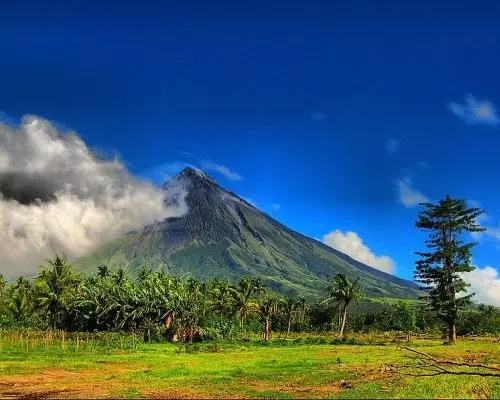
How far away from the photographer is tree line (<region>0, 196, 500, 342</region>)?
54625mm

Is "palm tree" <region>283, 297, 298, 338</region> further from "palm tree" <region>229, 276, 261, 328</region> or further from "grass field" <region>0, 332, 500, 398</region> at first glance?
"grass field" <region>0, 332, 500, 398</region>

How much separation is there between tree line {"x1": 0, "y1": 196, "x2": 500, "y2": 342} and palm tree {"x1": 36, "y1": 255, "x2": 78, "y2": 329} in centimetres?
13

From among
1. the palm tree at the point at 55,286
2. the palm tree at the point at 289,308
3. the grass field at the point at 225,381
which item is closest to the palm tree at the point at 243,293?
the palm tree at the point at 289,308

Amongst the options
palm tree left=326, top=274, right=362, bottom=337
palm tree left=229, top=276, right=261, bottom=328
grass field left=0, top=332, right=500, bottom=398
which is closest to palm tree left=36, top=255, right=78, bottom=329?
palm tree left=229, top=276, right=261, bottom=328

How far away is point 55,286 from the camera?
229ft

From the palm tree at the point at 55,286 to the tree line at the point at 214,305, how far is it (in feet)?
0.44

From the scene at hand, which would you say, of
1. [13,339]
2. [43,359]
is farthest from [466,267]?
→ [13,339]

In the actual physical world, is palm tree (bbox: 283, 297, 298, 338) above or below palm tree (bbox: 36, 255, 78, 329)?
below

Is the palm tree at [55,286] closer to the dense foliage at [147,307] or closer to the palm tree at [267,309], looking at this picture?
the dense foliage at [147,307]

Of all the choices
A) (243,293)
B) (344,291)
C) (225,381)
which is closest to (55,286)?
(243,293)

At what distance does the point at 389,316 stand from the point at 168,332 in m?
54.0

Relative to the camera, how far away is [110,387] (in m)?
22.6

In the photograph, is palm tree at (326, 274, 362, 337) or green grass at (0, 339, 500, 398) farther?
palm tree at (326, 274, 362, 337)

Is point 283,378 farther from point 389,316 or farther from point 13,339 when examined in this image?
point 389,316
